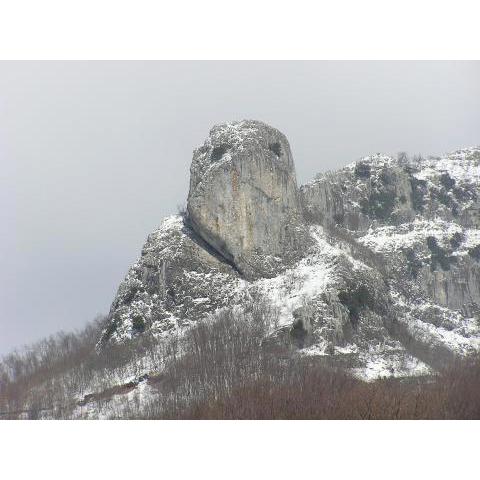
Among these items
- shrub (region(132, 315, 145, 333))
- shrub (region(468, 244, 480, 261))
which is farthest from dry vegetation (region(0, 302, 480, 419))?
shrub (region(468, 244, 480, 261))

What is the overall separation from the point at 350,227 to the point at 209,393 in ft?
212

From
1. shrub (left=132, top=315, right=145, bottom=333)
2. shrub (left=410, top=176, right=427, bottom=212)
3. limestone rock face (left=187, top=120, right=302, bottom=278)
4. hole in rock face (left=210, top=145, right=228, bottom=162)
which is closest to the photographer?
shrub (left=132, top=315, right=145, bottom=333)

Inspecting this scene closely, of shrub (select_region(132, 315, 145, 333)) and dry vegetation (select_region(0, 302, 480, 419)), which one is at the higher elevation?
shrub (select_region(132, 315, 145, 333))

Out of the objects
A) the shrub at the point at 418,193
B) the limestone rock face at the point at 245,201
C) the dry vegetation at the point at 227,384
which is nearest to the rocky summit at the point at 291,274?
the limestone rock face at the point at 245,201

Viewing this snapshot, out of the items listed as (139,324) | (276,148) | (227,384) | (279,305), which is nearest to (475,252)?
(276,148)

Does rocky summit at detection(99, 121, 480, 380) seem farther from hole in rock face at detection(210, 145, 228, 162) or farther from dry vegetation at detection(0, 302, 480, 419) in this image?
dry vegetation at detection(0, 302, 480, 419)

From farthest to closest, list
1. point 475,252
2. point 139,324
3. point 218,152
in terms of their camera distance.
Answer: point 475,252 < point 218,152 < point 139,324

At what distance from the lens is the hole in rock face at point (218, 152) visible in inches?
3893

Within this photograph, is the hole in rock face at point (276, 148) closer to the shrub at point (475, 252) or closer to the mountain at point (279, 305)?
the mountain at point (279, 305)

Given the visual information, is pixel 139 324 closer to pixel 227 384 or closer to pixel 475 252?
pixel 227 384

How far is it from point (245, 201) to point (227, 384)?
1290 inches

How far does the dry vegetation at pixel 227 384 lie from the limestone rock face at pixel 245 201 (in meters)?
10.3

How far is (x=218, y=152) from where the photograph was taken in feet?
326

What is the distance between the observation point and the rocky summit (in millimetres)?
83875
